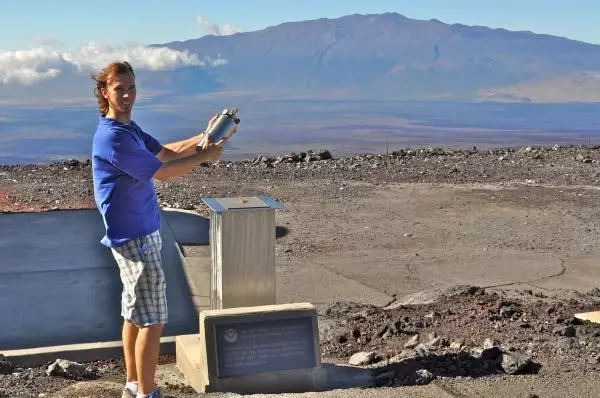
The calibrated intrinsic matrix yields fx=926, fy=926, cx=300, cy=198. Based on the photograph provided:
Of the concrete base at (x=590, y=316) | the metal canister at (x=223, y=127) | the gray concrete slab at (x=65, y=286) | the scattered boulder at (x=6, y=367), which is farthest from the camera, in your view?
the gray concrete slab at (x=65, y=286)

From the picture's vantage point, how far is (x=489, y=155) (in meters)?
19.8

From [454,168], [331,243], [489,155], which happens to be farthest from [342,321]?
[489,155]

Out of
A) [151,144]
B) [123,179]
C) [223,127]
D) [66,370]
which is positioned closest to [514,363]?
[223,127]

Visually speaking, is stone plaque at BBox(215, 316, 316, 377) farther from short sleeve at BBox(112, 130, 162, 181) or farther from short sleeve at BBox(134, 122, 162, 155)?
short sleeve at BBox(112, 130, 162, 181)

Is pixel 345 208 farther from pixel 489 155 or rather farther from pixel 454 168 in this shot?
pixel 489 155

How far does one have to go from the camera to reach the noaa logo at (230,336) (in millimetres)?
5148

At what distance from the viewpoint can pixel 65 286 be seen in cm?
845

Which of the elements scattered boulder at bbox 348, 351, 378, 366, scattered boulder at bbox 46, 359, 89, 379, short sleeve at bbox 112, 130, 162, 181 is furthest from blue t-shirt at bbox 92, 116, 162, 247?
scattered boulder at bbox 348, 351, 378, 366

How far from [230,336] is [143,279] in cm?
81

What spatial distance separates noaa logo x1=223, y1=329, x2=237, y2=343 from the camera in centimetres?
515

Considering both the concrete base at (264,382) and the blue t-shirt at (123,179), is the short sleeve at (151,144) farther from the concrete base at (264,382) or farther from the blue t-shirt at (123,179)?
the concrete base at (264,382)

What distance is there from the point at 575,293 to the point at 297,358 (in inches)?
170

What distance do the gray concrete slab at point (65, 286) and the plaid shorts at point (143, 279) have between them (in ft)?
8.26

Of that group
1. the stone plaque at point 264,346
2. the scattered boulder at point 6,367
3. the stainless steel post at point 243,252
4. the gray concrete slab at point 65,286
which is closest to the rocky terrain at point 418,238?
the scattered boulder at point 6,367
